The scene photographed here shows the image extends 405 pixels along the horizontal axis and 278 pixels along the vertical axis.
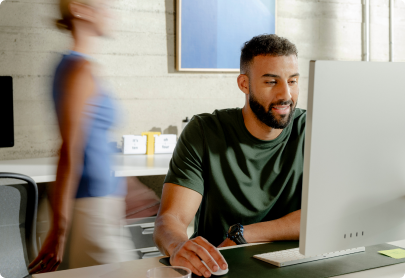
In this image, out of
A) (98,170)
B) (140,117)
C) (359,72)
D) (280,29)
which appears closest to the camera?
(359,72)

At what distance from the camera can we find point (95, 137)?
146 cm

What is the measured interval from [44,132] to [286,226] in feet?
6.40

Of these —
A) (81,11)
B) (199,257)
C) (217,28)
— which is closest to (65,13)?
(81,11)

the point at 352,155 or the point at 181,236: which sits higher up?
the point at 352,155

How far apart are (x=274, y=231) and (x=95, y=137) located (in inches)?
27.5

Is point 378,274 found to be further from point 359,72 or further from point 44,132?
point 44,132

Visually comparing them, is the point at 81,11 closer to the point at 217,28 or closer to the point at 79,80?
the point at 79,80

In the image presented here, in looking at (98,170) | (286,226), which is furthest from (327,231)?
(98,170)

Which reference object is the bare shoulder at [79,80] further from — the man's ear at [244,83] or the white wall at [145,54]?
the white wall at [145,54]

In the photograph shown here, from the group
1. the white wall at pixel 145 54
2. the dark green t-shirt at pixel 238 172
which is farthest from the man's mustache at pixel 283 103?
the white wall at pixel 145 54

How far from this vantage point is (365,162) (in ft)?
2.56

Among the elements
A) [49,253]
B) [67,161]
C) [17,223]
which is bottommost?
[49,253]

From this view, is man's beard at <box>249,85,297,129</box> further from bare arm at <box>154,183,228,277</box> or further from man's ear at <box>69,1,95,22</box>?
man's ear at <box>69,1,95,22</box>

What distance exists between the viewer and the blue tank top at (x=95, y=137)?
56.9 inches
